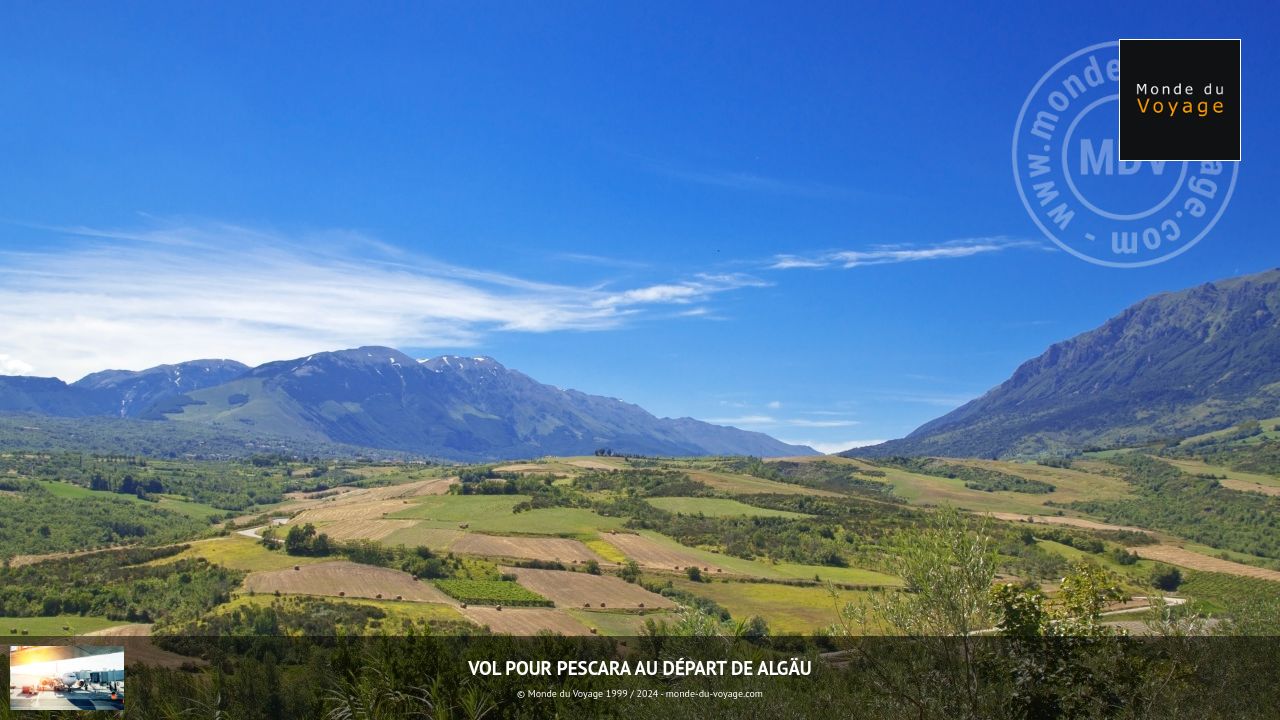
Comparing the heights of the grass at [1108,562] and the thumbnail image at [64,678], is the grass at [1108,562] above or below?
below

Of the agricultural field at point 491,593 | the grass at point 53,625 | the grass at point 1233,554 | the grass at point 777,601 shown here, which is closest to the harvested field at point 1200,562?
the grass at point 1233,554

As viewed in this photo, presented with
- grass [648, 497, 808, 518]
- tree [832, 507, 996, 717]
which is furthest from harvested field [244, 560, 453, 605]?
tree [832, 507, 996, 717]

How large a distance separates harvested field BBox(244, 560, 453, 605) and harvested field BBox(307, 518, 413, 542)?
23.1m

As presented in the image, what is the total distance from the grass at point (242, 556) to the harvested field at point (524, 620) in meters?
43.4

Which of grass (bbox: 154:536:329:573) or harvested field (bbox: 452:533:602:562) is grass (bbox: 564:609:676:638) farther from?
grass (bbox: 154:536:329:573)

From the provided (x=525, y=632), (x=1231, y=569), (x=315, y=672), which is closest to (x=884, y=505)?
(x=1231, y=569)

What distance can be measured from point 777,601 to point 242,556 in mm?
84504

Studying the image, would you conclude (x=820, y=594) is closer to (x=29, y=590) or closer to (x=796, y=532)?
(x=796, y=532)

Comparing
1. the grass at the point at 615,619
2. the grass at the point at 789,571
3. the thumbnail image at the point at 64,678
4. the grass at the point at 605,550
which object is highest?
the thumbnail image at the point at 64,678

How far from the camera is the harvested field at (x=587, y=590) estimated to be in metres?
92.5

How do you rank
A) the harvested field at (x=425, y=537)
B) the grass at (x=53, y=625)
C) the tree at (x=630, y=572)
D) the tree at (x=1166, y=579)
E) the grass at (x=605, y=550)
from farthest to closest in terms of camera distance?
the harvested field at (x=425, y=537) < the grass at (x=605, y=550) < the tree at (x=1166, y=579) < the tree at (x=630, y=572) < the grass at (x=53, y=625)

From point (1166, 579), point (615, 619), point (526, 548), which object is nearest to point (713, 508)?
point (526, 548)

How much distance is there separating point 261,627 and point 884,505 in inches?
5483

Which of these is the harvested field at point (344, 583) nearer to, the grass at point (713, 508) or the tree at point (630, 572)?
the tree at point (630, 572)
